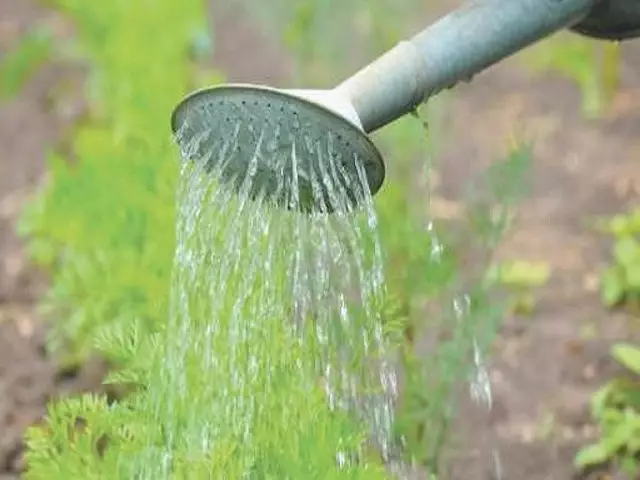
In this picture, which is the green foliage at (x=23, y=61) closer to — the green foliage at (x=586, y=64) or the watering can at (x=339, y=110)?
the green foliage at (x=586, y=64)

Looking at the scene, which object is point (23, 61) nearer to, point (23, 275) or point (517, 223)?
point (23, 275)

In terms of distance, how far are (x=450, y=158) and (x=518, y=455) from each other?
1368 mm

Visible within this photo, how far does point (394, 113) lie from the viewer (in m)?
1.72

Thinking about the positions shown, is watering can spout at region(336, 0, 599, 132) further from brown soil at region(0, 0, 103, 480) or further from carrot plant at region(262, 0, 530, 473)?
brown soil at region(0, 0, 103, 480)

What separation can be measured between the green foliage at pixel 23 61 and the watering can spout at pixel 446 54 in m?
2.71

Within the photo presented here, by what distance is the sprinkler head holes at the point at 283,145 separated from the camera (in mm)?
1650

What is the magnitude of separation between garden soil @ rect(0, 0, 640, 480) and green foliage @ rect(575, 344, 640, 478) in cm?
4

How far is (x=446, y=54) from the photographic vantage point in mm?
1735

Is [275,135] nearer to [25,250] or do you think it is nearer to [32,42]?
[25,250]

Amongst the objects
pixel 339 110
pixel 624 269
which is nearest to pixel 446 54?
pixel 339 110

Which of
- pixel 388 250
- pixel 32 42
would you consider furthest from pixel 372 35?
pixel 32 42

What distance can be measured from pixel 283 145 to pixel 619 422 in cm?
101

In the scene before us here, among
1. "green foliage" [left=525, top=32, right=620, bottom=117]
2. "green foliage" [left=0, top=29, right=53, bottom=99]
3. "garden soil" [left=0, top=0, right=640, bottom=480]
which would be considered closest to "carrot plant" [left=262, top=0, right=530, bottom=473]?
"garden soil" [left=0, top=0, right=640, bottom=480]

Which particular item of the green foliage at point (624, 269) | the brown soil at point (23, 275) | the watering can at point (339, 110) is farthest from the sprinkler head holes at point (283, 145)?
the green foliage at point (624, 269)
